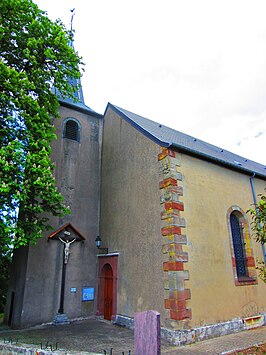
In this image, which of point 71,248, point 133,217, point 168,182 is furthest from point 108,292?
point 168,182

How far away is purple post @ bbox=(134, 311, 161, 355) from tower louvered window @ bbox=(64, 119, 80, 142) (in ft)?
33.1

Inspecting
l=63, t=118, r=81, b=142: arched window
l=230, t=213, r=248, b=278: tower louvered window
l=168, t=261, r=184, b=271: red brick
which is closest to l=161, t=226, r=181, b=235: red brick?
l=168, t=261, r=184, b=271: red brick

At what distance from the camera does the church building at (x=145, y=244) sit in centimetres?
766

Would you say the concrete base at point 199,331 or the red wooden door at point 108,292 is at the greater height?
the red wooden door at point 108,292

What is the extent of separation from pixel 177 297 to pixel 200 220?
2475mm

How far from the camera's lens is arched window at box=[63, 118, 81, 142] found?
12212 mm

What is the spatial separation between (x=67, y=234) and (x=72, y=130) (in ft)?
15.8

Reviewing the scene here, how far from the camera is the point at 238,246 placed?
31.8ft

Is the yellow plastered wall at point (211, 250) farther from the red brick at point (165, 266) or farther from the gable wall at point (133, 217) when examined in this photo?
the gable wall at point (133, 217)

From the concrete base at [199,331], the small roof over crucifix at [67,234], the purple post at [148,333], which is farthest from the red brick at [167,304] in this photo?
the small roof over crucifix at [67,234]

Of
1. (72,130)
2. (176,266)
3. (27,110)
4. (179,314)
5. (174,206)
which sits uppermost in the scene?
(72,130)

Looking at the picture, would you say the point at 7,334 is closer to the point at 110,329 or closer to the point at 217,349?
the point at 110,329

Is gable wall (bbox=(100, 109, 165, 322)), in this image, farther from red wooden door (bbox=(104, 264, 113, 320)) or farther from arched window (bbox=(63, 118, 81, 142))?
arched window (bbox=(63, 118, 81, 142))

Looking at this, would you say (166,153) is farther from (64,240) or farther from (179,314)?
(64,240)
